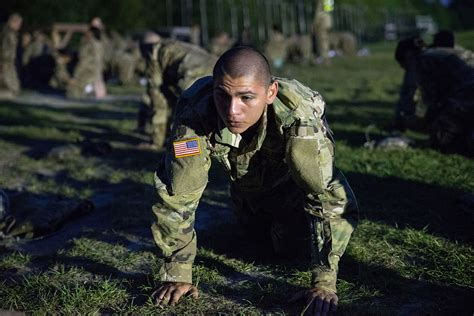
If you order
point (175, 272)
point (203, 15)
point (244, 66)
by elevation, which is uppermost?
point (203, 15)

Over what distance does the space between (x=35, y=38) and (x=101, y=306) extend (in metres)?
15.0

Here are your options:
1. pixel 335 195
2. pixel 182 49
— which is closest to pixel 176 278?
pixel 335 195

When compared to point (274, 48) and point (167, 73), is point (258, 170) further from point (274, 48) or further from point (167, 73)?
point (274, 48)

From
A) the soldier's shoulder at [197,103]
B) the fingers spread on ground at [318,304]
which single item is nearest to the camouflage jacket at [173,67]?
the soldier's shoulder at [197,103]

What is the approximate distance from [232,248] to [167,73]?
3.58m

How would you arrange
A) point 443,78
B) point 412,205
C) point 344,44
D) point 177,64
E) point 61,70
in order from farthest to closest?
point 344,44, point 61,70, point 177,64, point 443,78, point 412,205

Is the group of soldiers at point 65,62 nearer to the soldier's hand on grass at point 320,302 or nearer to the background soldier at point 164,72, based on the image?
the background soldier at point 164,72

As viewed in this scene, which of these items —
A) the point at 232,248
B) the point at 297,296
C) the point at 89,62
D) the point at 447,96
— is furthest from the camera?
the point at 89,62

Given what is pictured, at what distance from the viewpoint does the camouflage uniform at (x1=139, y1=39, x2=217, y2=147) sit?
20.6 feet

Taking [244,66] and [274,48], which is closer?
[244,66]

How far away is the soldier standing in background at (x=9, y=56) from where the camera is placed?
1248cm

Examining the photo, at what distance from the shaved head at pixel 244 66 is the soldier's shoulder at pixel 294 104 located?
116mm

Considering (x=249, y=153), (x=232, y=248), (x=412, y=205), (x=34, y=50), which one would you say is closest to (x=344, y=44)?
(x=34, y=50)

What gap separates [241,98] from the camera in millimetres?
2582
